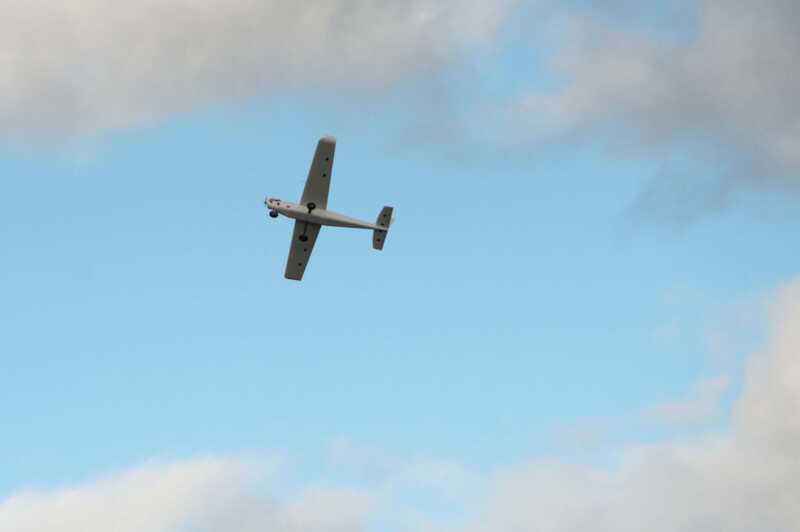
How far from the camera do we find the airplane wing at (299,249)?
491 feet

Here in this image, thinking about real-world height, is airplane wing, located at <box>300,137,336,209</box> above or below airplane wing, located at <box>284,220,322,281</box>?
above

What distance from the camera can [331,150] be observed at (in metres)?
145

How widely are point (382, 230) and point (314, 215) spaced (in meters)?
5.56

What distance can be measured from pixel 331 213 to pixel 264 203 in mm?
4752

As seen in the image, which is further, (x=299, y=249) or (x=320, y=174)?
(x=299, y=249)

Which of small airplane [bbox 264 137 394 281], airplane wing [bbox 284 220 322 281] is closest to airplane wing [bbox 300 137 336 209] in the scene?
small airplane [bbox 264 137 394 281]

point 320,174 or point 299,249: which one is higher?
point 320,174

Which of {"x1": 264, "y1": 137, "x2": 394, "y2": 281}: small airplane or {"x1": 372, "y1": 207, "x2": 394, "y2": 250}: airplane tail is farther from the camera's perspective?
{"x1": 372, "y1": 207, "x2": 394, "y2": 250}: airplane tail

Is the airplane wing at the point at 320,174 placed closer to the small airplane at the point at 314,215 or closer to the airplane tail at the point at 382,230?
the small airplane at the point at 314,215

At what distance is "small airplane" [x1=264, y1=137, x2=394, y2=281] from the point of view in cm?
14538

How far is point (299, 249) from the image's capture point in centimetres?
15075

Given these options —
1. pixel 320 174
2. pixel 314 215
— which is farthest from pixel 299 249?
pixel 320 174

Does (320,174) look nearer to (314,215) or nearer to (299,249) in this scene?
(314,215)

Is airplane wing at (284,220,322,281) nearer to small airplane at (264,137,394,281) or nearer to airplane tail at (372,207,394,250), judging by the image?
small airplane at (264,137,394,281)
